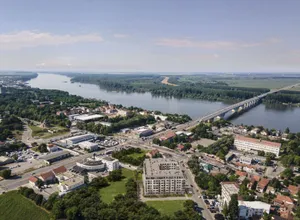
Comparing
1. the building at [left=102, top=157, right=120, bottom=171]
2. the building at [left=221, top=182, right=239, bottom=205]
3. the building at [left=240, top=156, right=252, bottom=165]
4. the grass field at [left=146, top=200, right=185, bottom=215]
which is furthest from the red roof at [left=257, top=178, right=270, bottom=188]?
the building at [left=102, top=157, right=120, bottom=171]

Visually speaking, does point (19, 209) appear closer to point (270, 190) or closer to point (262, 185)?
point (262, 185)

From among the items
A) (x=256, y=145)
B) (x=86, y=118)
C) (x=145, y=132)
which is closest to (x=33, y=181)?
(x=145, y=132)

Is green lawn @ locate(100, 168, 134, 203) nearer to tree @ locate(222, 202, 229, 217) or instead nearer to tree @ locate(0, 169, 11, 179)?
tree @ locate(222, 202, 229, 217)

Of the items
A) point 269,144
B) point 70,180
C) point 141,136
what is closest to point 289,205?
point 269,144

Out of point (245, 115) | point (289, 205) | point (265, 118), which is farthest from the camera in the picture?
point (245, 115)

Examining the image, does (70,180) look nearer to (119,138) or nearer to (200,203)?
(200,203)
